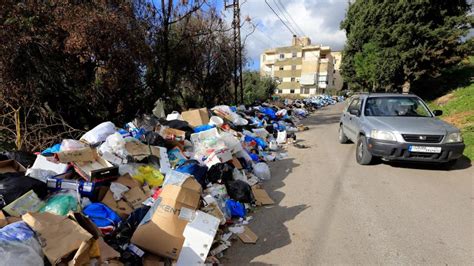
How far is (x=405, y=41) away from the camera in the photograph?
15641 millimetres

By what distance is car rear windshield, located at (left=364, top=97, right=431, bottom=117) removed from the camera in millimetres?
6672

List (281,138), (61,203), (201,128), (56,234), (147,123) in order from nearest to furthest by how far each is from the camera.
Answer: (56,234)
(61,203)
(147,123)
(201,128)
(281,138)

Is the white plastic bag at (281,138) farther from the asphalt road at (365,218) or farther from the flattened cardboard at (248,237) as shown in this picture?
the flattened cardboard at (248,237)

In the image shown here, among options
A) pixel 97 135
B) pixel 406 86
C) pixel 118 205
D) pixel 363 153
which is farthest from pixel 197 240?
pixel 406 86

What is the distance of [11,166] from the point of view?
3934 mm

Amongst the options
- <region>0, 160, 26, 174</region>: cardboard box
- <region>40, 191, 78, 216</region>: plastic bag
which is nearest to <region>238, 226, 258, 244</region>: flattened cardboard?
<region>40, 191, 78, 216</region>: plastic bag

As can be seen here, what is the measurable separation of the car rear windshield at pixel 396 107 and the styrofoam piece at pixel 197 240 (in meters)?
5.19

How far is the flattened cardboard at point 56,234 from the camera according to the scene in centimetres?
217

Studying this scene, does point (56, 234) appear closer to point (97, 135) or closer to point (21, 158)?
point (21, 158)

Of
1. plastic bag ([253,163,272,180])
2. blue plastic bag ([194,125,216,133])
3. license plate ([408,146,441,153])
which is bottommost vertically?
plastic bag ([253,163,272,180])

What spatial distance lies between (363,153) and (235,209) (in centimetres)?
369

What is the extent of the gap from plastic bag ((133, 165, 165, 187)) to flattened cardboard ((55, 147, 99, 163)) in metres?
0.68

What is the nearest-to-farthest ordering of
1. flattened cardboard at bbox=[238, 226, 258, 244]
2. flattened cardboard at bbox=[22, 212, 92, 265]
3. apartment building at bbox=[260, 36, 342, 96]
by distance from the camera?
flattened cardboard at bbox=[22, 212, 92, 265] < flattened cardboard at bbox=[238, 226, 258, 244] < apartment building at bbox=[260, 36, 342, 96]

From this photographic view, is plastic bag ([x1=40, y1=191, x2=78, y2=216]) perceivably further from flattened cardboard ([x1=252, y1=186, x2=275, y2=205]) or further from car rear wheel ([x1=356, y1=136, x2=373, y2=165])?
car rear wheel ([x1=356, y1=136, x2=373, y2=165])
